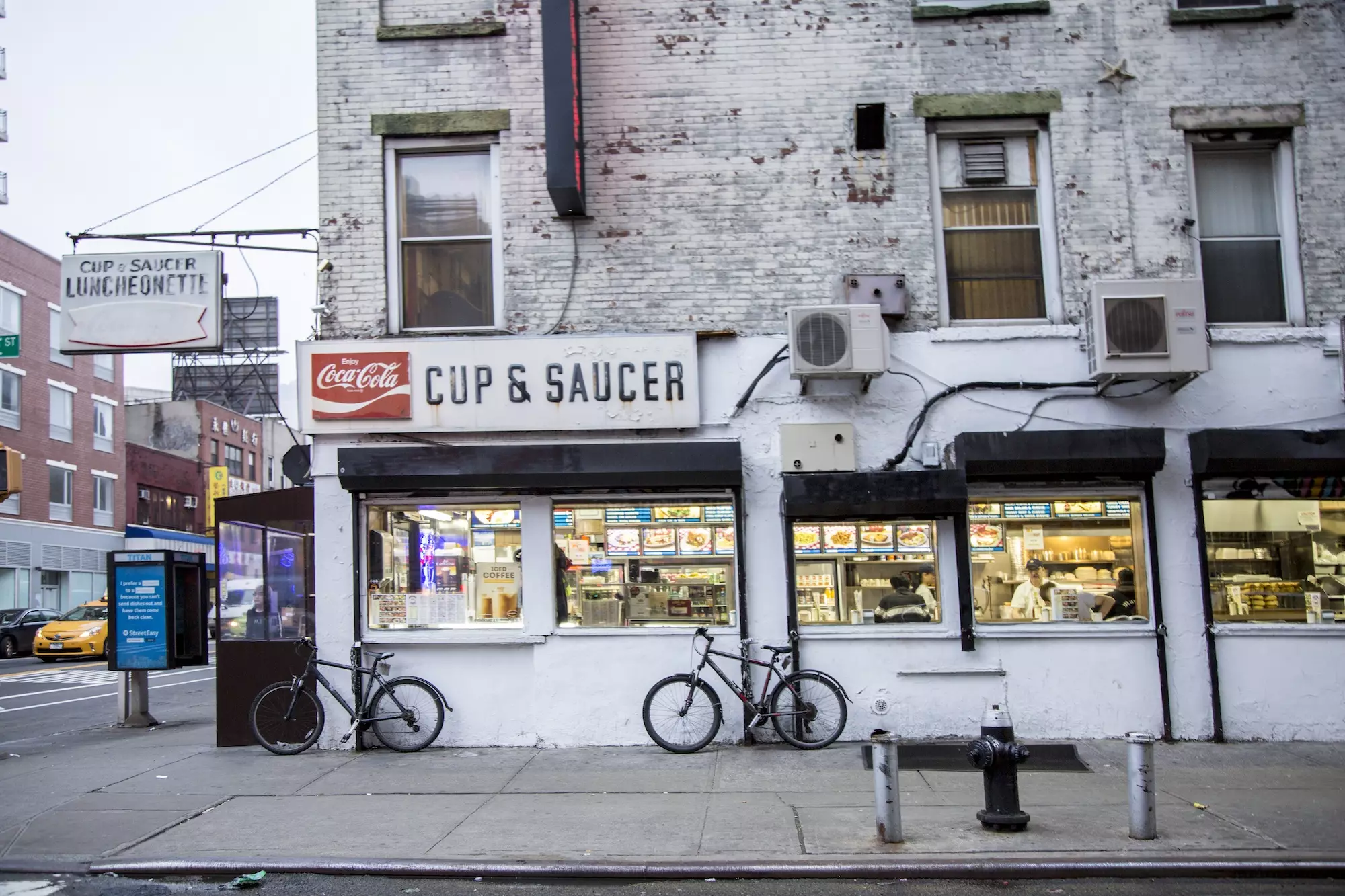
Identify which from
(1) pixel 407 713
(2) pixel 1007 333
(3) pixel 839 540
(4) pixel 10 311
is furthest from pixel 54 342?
(2) pixel 1007 333

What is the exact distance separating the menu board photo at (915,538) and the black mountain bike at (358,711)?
4558 mm

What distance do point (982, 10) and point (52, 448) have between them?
41.4m

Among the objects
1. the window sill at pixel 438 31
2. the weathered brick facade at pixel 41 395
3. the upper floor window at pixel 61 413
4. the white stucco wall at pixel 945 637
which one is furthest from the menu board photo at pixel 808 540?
the upper floor window at pixel 61 413

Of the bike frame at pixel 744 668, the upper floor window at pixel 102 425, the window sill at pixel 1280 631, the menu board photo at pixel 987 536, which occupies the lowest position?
the bike frame at pixel 744 668

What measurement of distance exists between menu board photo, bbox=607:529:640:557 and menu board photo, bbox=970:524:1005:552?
3212mm

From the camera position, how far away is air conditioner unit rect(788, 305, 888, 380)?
34.0 ft

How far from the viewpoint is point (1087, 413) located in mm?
10875

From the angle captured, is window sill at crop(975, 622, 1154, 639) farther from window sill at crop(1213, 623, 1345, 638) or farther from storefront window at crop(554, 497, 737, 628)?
storefront window at crop(554, 497, 737, 628)

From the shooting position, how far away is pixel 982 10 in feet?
36.9

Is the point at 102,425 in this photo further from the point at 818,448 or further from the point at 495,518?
the point at 818,448

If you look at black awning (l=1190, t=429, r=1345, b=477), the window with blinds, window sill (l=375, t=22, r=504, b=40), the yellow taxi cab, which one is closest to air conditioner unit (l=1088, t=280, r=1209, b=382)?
black awning (l=1190, t=429, r=1345, b=477)

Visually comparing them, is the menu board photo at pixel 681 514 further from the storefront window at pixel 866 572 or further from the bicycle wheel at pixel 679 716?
the bicycle wheel at pixel 679 716

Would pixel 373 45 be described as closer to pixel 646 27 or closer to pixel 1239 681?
pixel 646 27

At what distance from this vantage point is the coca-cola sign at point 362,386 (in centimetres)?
1088
